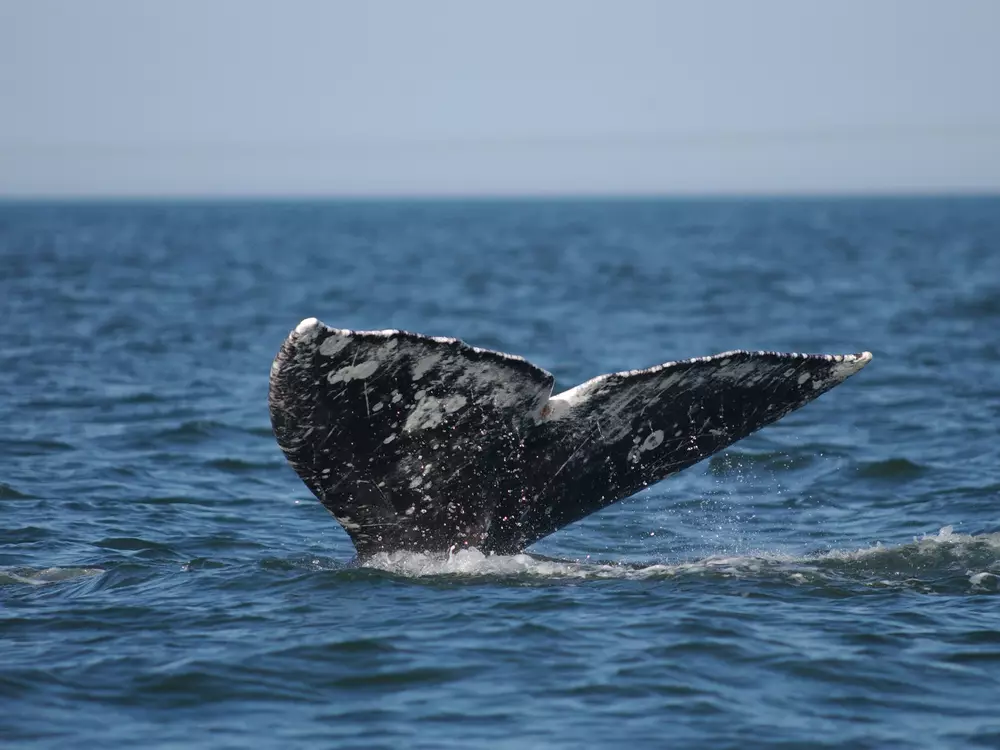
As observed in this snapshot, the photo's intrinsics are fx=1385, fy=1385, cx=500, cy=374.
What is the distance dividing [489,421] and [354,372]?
0.79 metres

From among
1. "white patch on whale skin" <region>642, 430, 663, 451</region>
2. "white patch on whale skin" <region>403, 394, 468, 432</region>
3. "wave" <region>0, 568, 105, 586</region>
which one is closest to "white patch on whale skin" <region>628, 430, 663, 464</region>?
"white patch on whale skin" <region>642, 430, 663, 451</region>

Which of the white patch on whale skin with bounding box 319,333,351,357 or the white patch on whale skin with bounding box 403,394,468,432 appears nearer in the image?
the white patch on whale skin with bounding box 319,333,351,357

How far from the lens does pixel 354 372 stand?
6680 millimetres

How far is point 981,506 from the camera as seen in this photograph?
10961mm

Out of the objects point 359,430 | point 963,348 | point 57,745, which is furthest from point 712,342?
point 57,745

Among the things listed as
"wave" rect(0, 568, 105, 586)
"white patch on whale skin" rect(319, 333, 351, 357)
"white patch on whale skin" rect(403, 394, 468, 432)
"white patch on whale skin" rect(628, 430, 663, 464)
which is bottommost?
"wave" rect(0, 568, 105, 586)

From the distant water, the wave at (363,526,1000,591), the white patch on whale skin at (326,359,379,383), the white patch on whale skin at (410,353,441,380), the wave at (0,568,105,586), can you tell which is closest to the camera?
the distant water

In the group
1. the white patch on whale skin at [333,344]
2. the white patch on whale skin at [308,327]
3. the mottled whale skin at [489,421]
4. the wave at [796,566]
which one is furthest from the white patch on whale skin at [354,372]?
the wave at [796,566]

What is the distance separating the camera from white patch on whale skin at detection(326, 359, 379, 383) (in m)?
6.64

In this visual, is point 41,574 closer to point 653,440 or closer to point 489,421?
point 489,421

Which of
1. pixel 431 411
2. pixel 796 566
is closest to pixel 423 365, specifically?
pixel 431 411

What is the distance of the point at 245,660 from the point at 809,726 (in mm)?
2755

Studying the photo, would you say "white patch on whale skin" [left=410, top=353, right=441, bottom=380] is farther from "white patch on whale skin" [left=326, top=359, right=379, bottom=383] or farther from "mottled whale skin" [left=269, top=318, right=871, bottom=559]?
"white patch on whale skin" [left=326, top=359, right=379, bottom=383]

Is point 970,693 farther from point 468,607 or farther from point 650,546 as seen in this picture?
point 650,546
